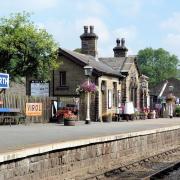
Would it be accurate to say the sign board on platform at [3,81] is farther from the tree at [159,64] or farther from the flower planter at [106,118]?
the tree at [159,64]

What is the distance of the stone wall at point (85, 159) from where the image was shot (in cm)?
1220

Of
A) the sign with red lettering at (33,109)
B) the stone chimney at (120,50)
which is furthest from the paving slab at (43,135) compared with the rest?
the stone chimney at (120,50)

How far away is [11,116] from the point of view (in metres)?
30.0

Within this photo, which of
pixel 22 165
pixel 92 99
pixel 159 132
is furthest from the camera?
pixel 92 99

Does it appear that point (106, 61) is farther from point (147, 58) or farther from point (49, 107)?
point (147, 58)

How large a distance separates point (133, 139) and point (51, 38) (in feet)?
90.6

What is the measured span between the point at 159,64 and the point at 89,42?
99869 mm

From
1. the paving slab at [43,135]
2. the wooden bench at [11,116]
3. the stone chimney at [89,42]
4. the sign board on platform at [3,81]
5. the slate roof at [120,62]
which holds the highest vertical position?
the stone chimney at [89,42]

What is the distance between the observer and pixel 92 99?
4269cm

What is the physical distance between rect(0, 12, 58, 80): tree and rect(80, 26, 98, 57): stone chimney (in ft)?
11.3

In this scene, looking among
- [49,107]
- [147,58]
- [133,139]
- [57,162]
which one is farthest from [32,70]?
[147,58]

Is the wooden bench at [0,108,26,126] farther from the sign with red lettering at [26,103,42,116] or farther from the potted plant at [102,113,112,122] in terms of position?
the potted plant at [102,113,112,122]

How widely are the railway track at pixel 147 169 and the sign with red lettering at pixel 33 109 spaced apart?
32.8 ft

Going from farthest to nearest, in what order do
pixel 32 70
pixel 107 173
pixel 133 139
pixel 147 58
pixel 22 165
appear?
pixel 147 58, pixel 32 70, pixel 133 139, pixel 107 173, pixel 22 165
